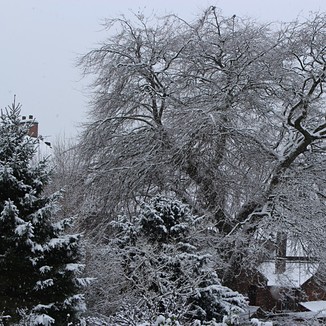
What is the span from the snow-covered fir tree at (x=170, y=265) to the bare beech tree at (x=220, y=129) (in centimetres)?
221

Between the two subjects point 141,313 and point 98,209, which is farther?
point 98,209

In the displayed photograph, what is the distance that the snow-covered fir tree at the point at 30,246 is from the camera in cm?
720

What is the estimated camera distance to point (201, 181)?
1284 cm

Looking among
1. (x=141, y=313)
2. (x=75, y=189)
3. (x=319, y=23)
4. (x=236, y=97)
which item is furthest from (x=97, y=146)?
(x=141, y=313)

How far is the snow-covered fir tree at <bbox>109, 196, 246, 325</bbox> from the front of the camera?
350 inches

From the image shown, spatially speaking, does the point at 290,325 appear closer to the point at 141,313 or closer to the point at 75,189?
the point at 75,189

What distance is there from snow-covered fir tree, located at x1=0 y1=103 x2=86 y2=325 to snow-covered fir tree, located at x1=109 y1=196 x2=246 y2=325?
1.39 m

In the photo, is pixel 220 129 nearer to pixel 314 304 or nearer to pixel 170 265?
pixel 170 265

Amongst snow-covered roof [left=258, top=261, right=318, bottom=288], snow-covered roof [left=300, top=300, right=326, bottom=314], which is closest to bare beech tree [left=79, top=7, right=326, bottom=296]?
snow-covered roof [left=258, top=261, right=318, bottom=288]

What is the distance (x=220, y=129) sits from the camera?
12453 millimetres

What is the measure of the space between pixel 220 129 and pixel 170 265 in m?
4.24

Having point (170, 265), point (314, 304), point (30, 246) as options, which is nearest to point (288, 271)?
point (170, 265)

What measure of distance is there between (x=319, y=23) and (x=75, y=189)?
22.8ft

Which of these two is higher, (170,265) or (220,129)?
(220,129)
